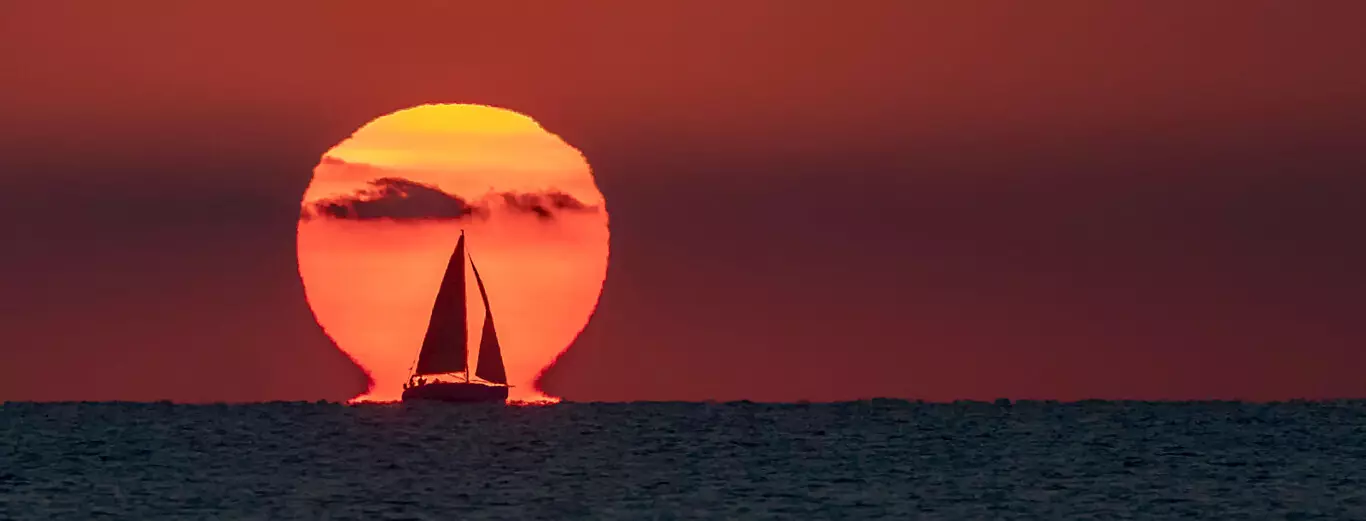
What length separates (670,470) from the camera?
10250 cm

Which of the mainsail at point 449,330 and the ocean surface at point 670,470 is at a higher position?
the mainsail at point 449,330

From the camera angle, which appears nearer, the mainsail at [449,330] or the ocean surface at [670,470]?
the ocean surface at [670,470]

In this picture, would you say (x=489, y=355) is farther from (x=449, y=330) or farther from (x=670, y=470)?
(x=670, y=470)

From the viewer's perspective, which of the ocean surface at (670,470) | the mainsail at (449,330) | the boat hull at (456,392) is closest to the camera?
the ocean surface at (670,470)

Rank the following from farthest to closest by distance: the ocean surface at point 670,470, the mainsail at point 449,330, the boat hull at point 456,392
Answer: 1. the boat hull at point 456,392
2. the mainsail at point 449,330
3. the ocean surface at point 670,470

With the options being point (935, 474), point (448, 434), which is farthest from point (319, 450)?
point (935, 474)

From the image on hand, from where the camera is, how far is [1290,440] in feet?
456

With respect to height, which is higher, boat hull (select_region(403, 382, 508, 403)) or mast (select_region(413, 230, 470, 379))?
mast (select_region(413, 230, 470, 379))

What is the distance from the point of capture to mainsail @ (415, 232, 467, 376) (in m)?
164

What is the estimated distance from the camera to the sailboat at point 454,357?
164 metres

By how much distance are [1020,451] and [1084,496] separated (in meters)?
34.5

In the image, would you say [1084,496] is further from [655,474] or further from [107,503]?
[107,503]

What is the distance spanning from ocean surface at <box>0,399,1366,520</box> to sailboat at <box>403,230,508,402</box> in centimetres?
247

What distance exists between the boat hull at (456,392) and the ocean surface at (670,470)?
1.65 metres
